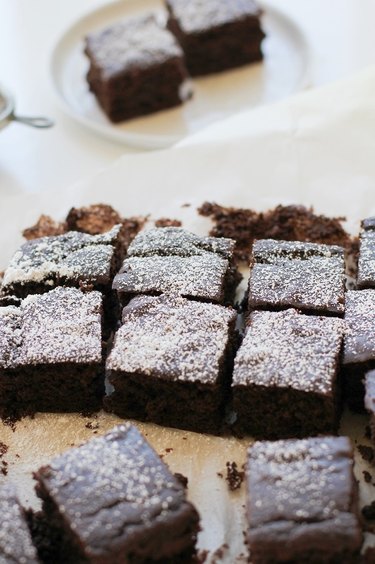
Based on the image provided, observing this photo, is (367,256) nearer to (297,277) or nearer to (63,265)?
(297,277)

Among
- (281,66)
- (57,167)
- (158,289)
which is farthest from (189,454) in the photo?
(281,66)

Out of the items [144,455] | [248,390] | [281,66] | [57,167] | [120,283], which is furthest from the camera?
[281,66]

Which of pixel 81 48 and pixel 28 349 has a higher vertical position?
pixel 81 48

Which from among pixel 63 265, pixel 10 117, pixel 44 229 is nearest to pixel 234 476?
pixel 63 265

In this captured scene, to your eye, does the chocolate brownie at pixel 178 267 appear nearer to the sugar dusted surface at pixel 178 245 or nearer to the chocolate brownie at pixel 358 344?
the sugar dusted surface at pixel 178 245

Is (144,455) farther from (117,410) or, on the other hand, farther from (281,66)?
(281,66)

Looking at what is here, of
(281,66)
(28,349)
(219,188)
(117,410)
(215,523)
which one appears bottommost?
(215,523)

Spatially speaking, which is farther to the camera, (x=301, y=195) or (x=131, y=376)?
(x=301, y=195)
